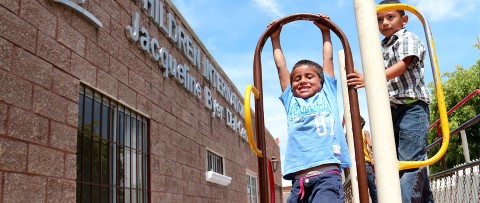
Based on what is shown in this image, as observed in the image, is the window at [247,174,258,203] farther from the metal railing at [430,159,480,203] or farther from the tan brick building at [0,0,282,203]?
the metal railing at [430,159,480,203]

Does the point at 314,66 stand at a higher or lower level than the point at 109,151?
higher

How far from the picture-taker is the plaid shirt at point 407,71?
290 centimetres

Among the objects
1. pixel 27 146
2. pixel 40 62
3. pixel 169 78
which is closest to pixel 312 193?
pixel 27 146

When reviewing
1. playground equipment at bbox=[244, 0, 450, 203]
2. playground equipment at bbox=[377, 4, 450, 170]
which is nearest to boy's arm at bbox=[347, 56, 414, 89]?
playground equipment at bbox=[244, 0, 450, 203]

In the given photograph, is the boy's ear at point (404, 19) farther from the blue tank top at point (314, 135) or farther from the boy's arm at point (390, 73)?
the blue tank top at point (314, 135)

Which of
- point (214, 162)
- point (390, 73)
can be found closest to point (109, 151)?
point (390, 73)

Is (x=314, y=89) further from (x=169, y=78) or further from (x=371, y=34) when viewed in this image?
(x=169, y=78)

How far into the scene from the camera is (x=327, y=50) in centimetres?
300

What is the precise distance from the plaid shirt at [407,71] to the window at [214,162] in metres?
6.80

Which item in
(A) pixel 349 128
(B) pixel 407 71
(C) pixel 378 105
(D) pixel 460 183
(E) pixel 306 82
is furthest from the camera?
(A) pixel 349 128

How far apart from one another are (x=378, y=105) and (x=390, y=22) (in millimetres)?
1298

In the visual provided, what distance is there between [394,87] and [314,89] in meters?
0.56

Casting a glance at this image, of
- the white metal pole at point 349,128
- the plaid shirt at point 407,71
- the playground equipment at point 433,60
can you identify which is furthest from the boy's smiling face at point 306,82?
the white metal pole at point 349,128

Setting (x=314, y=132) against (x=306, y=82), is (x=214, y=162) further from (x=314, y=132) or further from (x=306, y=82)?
(x=314, y=132)
